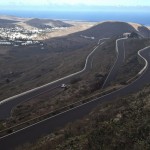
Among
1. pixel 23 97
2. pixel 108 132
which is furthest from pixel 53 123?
pixel 23 97

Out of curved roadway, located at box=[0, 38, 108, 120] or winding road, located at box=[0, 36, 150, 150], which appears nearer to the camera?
winding road, located at box=[0, 36, 150, 150]

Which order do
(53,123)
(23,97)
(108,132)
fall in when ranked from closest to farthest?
(108,132), (53,123), (23,97)

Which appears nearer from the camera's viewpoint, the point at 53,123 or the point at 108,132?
the point at 108,132

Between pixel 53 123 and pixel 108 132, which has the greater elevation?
pixel 108 132

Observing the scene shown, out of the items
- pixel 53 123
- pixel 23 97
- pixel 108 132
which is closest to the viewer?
pixel 108 132

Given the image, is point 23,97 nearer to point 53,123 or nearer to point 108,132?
point 53,123

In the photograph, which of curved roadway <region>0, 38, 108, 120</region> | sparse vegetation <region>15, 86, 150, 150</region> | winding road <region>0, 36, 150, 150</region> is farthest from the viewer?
curved roadway <region>0, 38, 108, 120</region>

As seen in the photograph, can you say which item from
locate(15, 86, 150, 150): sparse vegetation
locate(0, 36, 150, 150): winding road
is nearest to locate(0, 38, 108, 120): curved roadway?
locate(0, 36, 150, 150): winding road

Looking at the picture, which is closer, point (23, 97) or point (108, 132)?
point (108, 132)

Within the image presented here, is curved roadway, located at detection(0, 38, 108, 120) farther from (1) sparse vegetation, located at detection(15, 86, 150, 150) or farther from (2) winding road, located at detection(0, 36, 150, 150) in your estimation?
(1) sparse vegetation, located at detection(15, 86, 150, 150)

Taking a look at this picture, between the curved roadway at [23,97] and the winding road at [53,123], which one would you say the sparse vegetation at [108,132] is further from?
the curved roadway at [23,97]

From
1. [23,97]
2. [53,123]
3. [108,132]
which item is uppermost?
[108,132]
